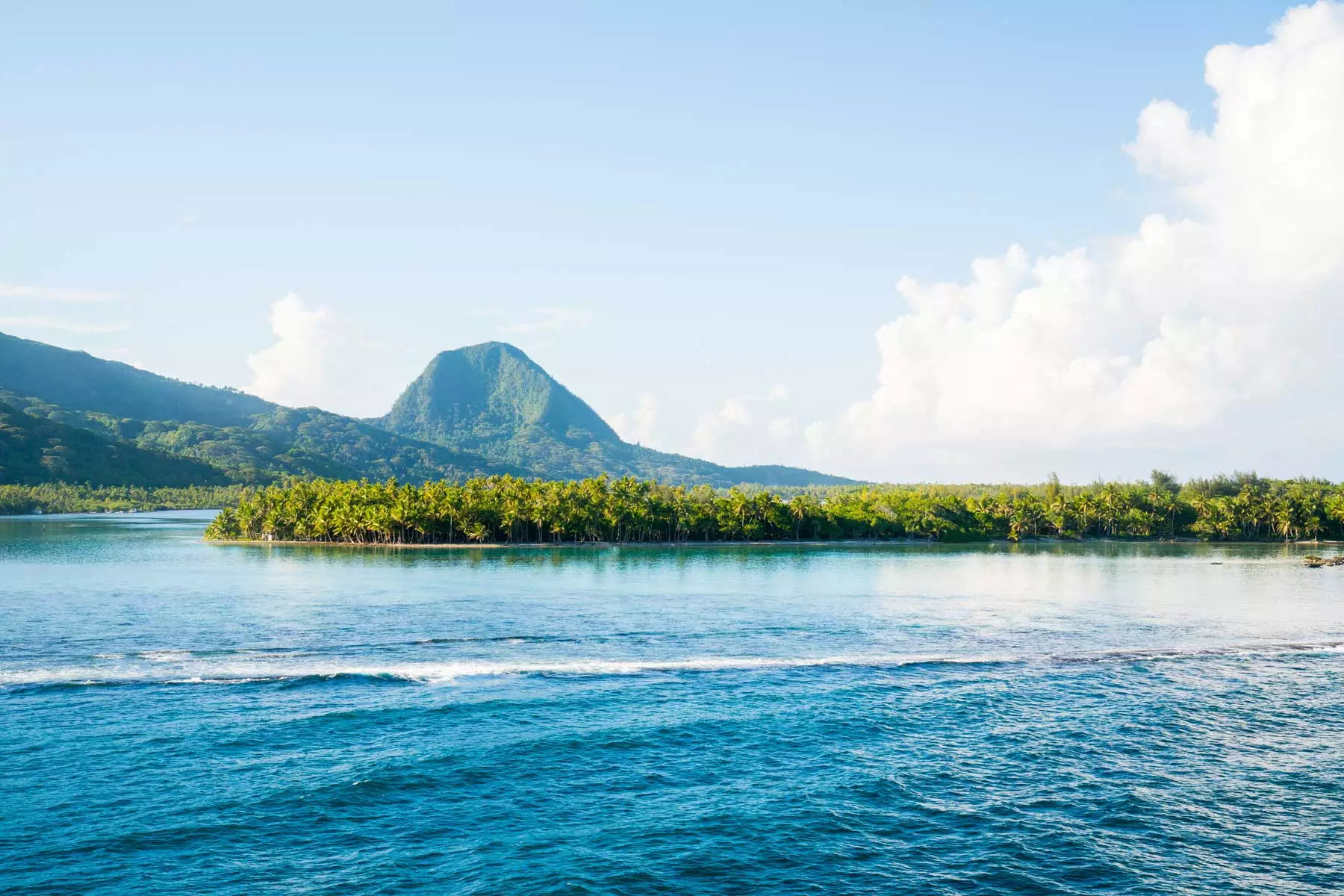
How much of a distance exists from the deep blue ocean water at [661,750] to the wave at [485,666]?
28 centimetres

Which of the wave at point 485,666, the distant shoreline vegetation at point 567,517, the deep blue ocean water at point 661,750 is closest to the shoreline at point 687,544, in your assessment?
the distant shoreline vegetation at point 567,517

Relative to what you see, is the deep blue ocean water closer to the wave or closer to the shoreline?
the wave

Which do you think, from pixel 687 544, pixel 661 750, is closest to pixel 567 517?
pixel 687 544

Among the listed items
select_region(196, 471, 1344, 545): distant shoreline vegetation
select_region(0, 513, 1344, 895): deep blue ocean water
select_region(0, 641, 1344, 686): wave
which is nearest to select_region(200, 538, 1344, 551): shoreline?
select_region(196, 471, 1344, 545): distant shoreline vegetation

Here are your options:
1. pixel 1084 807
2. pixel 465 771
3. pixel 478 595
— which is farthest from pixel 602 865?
pixel 478 595

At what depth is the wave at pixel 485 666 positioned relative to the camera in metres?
45.7

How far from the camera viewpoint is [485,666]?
49969 mm

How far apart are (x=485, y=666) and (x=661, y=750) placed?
56.3 feet

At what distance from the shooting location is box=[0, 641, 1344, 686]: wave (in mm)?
45656

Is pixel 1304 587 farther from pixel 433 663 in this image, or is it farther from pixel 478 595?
pixel 433 663

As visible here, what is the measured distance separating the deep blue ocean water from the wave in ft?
0.93

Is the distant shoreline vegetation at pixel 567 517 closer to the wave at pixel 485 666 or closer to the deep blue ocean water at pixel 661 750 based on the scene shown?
the deep blue ocean water at pixel 661 750

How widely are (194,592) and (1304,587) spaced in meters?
107

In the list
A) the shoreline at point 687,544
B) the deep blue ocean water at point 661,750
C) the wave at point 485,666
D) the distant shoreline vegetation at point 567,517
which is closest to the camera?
the deep blue ocean water at point 661,750
